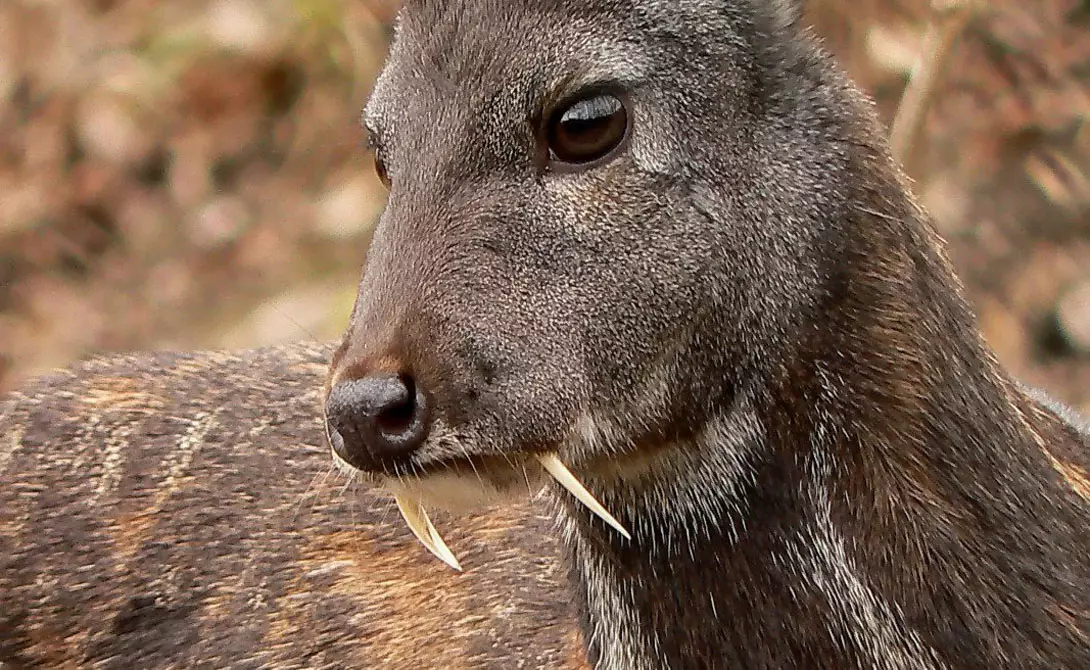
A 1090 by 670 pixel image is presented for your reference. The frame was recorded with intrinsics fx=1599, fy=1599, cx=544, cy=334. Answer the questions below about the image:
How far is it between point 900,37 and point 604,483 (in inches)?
225

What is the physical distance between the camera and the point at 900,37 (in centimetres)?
830

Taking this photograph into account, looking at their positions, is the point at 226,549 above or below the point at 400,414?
below

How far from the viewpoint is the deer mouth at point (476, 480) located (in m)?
2.88

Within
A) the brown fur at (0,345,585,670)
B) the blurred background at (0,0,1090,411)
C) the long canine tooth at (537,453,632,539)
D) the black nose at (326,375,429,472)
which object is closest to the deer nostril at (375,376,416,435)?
the black nose at (326,375,429,472)

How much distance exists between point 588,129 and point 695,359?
0.48 m

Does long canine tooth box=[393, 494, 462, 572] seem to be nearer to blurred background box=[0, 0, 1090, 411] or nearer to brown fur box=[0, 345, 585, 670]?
brown fur box=[0, 345, 585, 670]

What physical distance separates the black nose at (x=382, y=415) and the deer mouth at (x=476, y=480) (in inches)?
2.8

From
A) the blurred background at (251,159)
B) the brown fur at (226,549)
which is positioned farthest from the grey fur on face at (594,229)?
the blurred background at (251,159)

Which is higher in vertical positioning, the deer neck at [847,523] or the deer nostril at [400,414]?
the deer nostril at [400,414]

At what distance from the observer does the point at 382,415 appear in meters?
2.78

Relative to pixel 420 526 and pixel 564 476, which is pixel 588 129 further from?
pixel 420 526

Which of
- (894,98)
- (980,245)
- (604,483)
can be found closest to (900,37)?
(894,98)

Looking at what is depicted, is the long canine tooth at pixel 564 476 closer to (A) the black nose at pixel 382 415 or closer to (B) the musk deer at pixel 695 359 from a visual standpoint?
(B) the musk deer at pixel 695 359

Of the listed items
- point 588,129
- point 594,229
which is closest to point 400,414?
point 594,229
